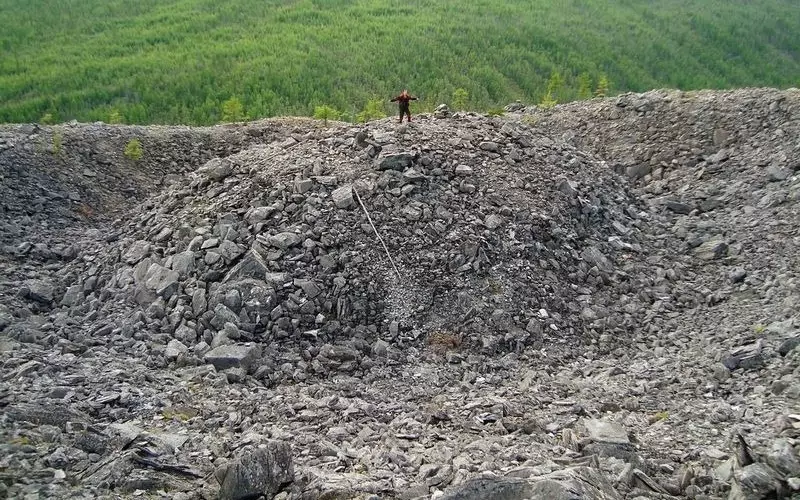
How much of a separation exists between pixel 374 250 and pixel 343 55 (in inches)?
1034

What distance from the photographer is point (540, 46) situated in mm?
39906

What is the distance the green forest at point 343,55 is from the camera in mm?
27359

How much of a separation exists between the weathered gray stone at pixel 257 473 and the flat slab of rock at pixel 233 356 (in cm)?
226

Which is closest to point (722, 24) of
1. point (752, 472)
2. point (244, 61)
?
point (244, 61)

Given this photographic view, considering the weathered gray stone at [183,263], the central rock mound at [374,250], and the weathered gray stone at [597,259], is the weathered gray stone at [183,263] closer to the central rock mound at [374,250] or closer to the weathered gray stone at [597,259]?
the central rock mound at [374,250]

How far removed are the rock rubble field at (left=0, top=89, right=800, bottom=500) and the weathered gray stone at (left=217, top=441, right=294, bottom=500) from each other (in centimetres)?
2

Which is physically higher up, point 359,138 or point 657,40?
point 657,40

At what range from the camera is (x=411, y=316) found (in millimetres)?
8969

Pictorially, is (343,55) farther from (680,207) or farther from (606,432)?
(606,432)

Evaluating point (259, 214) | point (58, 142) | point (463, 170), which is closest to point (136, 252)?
point (259, 214)

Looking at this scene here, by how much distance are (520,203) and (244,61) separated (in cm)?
2486

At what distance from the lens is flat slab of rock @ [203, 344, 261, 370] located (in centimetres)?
808

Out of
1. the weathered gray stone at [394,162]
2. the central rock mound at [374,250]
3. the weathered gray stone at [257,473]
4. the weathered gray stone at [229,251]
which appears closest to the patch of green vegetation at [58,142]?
the central rock mound at [374,250]

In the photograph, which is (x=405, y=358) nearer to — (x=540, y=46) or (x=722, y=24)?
(x=540, y=46)
